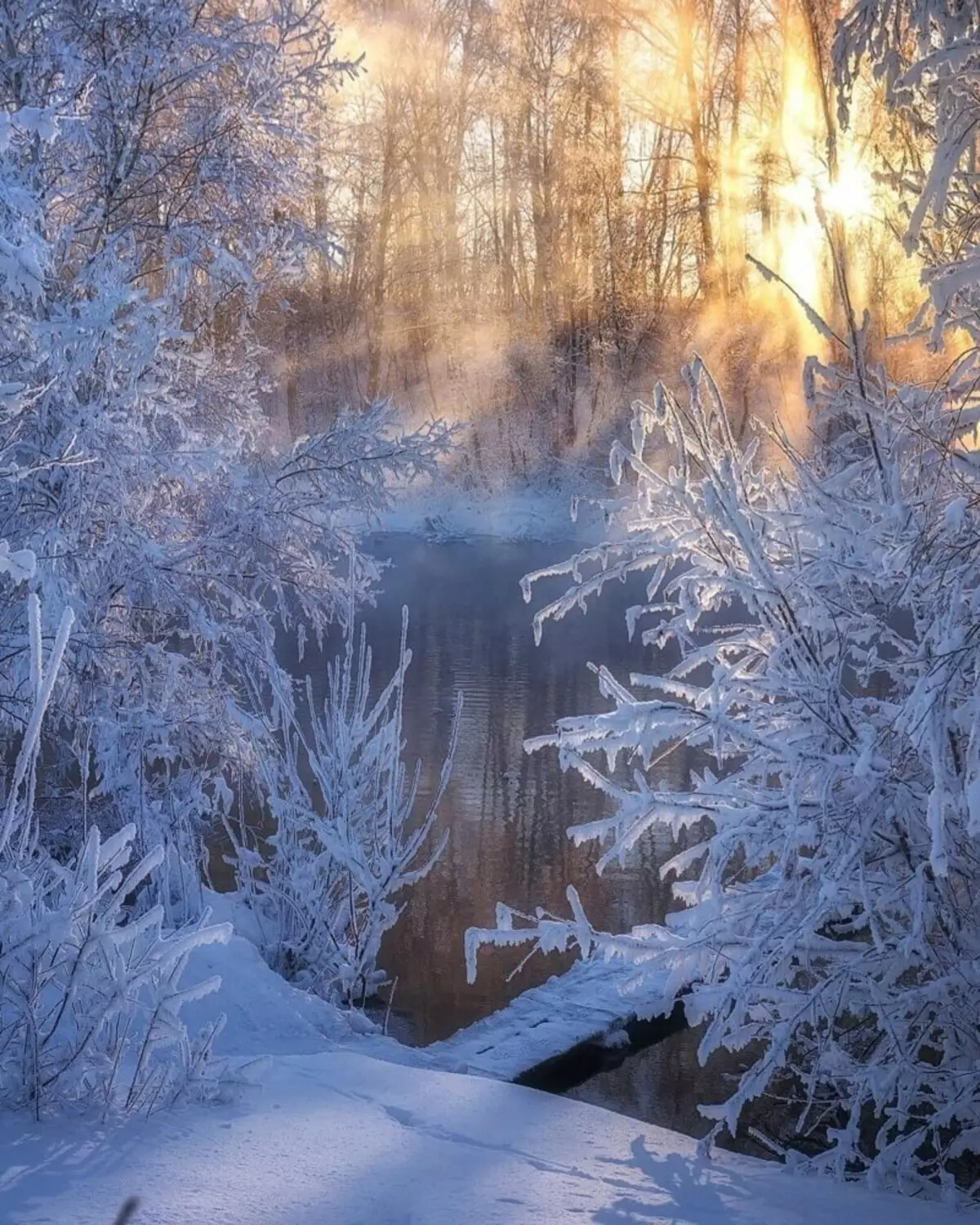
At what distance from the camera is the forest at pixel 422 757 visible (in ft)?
12.4

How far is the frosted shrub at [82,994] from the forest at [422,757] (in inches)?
0.6

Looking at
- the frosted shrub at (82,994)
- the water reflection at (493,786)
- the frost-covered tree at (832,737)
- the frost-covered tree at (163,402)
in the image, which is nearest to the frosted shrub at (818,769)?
the frost-covered tree at (832,737)

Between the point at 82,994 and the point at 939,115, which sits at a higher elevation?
the point at 939,115

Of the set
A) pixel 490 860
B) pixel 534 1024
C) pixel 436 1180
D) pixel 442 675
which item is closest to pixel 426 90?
pixel 442 675

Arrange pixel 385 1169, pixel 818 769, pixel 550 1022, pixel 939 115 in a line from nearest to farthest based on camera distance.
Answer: pixel 385 1169 → pixel 939 115 → pixel 818 769 → pixel 550 1022

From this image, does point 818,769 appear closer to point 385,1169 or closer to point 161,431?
point 385,1169

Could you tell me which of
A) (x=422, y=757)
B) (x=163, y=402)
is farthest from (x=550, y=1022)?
(x=422, y=757)

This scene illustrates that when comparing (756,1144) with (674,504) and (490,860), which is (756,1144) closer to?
(674,504)

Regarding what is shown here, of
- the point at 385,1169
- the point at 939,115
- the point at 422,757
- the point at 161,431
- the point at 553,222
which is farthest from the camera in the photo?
the point at 553,222

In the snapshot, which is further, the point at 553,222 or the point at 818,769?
the point at 553,222

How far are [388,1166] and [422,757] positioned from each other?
A: 32.3ft

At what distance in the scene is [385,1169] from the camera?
3.48 m

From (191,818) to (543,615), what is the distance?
4540 millimetres

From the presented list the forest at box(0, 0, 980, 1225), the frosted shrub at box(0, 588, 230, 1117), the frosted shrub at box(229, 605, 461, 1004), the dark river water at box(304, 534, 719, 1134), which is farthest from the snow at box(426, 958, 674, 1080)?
the frosted shrub at box(0, 588, 230, 1117)
